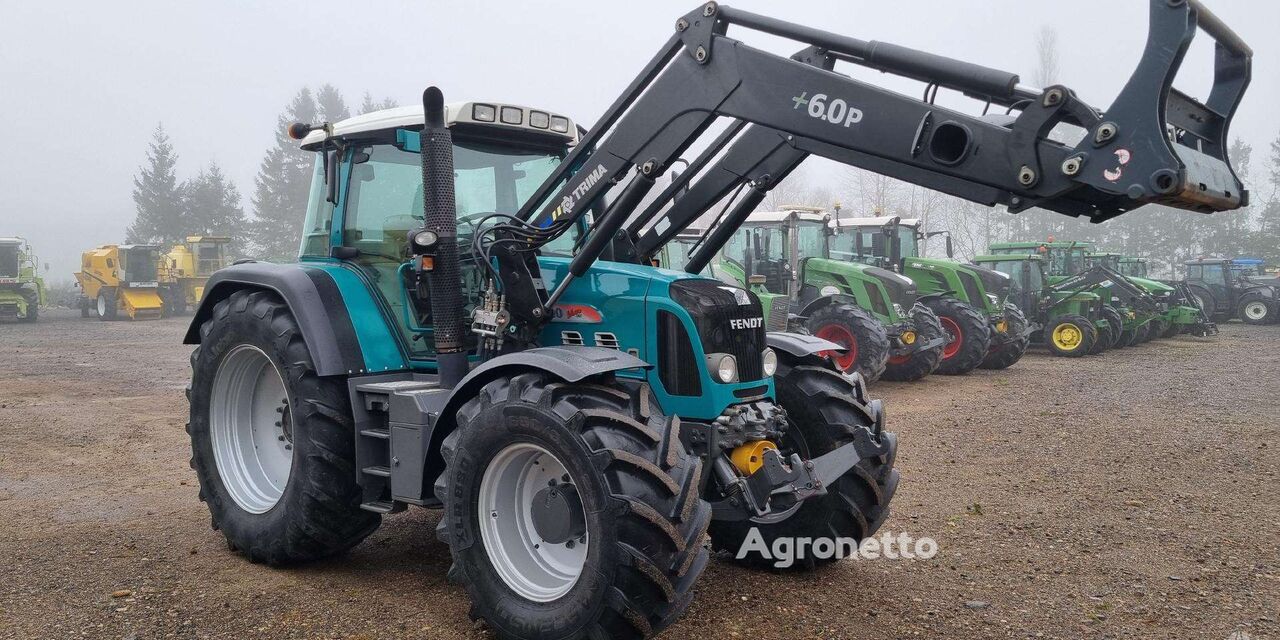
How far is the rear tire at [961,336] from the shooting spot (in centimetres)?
1463

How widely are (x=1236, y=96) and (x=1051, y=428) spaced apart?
22.9 feet

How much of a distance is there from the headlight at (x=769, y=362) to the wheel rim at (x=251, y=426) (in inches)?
113

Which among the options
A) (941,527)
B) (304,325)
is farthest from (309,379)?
(941,527)

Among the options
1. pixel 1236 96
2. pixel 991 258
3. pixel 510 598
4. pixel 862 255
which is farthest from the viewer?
pixel 991 258

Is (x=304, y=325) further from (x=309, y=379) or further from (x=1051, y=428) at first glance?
(x=1051, y=428)

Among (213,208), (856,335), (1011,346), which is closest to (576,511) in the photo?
(856,335)

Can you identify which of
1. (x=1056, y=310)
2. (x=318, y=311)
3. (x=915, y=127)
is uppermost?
(x=915, y=127)

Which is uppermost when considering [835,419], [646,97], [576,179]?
[646,97]

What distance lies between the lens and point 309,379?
4922 millimetres

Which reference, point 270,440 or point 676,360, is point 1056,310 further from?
point 270,440

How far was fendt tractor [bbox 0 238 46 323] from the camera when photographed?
28391 millimetres

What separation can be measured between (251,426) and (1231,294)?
101 ft

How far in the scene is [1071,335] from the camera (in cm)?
1847

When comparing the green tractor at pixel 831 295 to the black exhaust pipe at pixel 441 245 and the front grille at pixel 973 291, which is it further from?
the black exhaust pipe at pixel 441 245
